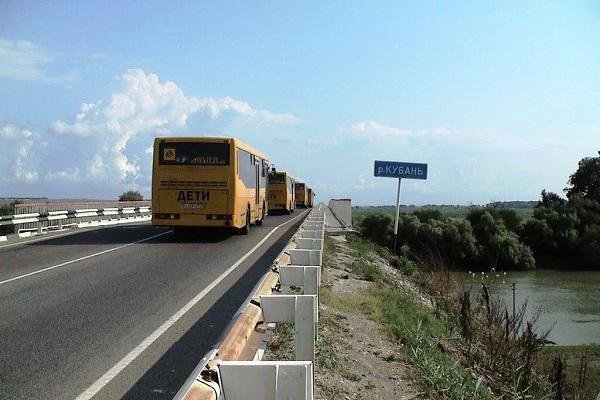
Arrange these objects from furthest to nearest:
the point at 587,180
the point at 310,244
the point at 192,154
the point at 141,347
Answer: the point at 587,180 → the point at 192,154 → the point at 310,244 → the point at 141,347

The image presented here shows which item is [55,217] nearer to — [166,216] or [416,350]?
[166,216]

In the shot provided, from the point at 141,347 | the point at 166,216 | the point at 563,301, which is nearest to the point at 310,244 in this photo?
the point at 141,347

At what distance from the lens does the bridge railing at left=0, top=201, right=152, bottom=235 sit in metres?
22.3

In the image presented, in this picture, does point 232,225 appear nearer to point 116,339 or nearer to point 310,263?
point 310,263

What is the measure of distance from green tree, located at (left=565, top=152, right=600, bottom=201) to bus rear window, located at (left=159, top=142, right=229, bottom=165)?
58097 mm

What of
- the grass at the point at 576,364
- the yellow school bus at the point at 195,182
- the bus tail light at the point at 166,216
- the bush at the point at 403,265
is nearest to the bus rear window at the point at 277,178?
the bush at the point at 403,265

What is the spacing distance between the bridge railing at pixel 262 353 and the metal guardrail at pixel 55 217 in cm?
1675

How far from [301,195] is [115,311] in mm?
66757

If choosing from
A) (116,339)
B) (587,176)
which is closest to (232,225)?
(116,339)

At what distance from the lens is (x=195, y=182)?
65.2ft

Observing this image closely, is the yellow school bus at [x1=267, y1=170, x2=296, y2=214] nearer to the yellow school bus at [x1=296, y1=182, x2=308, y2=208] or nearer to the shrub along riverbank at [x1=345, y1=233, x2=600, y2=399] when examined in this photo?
the yellow school bus at [x1=296, y1=182, x2=308, y2=208]

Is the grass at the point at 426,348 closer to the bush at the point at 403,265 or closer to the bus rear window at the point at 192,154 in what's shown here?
the bush at the point at 403,265

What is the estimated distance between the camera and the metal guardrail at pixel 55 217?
72.1 ft

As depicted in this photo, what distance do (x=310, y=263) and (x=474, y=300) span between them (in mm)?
8458
